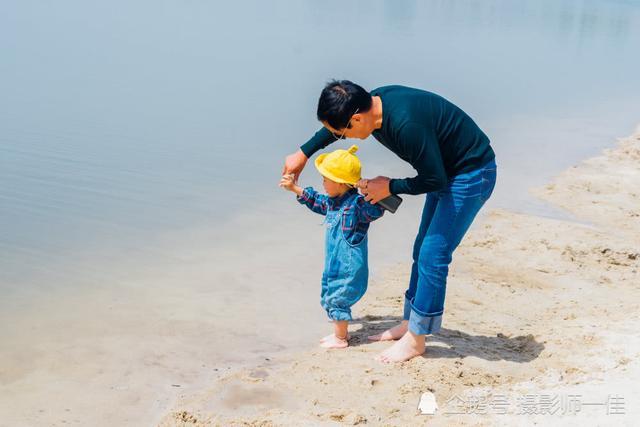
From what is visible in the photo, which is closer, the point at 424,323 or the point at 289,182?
the point at 424,323

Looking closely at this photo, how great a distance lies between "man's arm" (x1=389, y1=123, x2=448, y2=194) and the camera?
3.64 m

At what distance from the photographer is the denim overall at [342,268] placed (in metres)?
4.22

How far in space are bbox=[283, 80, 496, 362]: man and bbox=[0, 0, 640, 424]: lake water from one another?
100 centimetres

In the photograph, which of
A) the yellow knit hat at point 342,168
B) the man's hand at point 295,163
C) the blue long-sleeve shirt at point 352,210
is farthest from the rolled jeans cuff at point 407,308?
the man's hand at point 295,163

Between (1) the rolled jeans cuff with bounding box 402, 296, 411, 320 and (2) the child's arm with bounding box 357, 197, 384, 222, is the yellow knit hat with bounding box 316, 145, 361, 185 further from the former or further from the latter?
(1) the rolled jeans cuff with bounding box 402, 296, 411, 320

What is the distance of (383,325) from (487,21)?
25475mm

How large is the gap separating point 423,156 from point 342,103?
0.45 metres

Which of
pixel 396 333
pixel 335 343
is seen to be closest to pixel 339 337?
pixel 335 343

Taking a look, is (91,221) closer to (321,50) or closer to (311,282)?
(311,282)

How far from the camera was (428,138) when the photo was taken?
366 centimetres

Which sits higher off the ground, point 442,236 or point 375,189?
point 375,189

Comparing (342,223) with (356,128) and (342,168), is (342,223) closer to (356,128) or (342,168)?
(342,168)

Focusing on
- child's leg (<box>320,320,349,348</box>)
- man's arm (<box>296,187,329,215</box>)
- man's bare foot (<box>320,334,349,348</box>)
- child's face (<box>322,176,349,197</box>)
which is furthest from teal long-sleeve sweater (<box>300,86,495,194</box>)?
man's bare foot (<box>320,334,349,348</box>)

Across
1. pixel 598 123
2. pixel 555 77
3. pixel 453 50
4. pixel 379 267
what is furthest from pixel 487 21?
pixel 379 267
